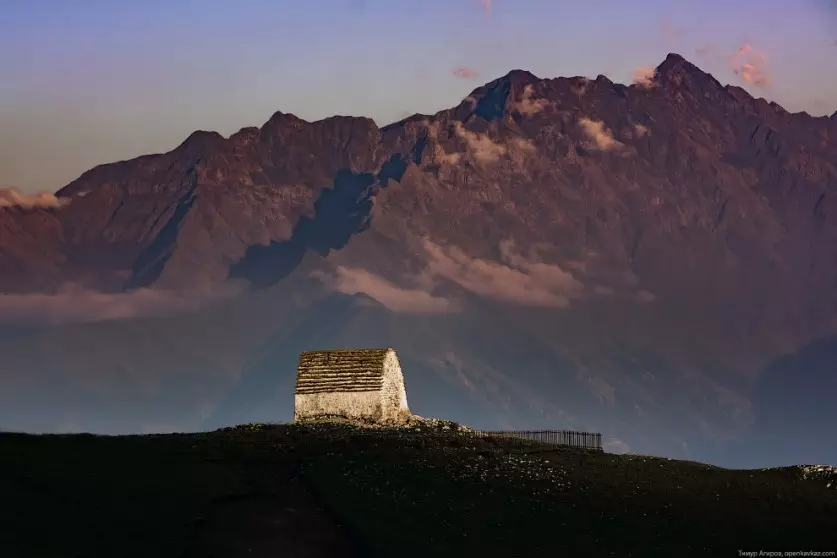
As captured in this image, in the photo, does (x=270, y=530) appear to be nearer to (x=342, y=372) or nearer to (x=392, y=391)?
(x=342, y=372)

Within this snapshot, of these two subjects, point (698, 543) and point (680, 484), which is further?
point (680, 484)

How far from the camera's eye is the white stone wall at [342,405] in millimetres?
101250

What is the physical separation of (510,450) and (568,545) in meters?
26.0

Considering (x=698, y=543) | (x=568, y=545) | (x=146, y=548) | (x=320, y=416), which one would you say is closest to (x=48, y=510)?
(x=146, y=548)

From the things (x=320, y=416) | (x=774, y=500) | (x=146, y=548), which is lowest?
(x=146, y=548)

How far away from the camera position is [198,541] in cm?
5072

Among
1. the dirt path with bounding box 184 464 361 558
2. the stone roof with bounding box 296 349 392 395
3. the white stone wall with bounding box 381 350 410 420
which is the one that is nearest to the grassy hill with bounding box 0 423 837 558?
the dirt path with bounding box 184 464 361 558

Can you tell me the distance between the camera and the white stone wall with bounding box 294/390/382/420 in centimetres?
10125

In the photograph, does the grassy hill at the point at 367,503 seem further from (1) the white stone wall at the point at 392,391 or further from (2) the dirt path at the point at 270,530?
(1) the white stone wall at the point at 392,391

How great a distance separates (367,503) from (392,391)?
46199 millimetres

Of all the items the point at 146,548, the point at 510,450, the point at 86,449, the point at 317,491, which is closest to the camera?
the point at 146,548

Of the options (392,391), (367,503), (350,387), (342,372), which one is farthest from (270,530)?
(392,391)

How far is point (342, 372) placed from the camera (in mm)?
103250

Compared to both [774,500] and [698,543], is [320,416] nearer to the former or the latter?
[774,500]
